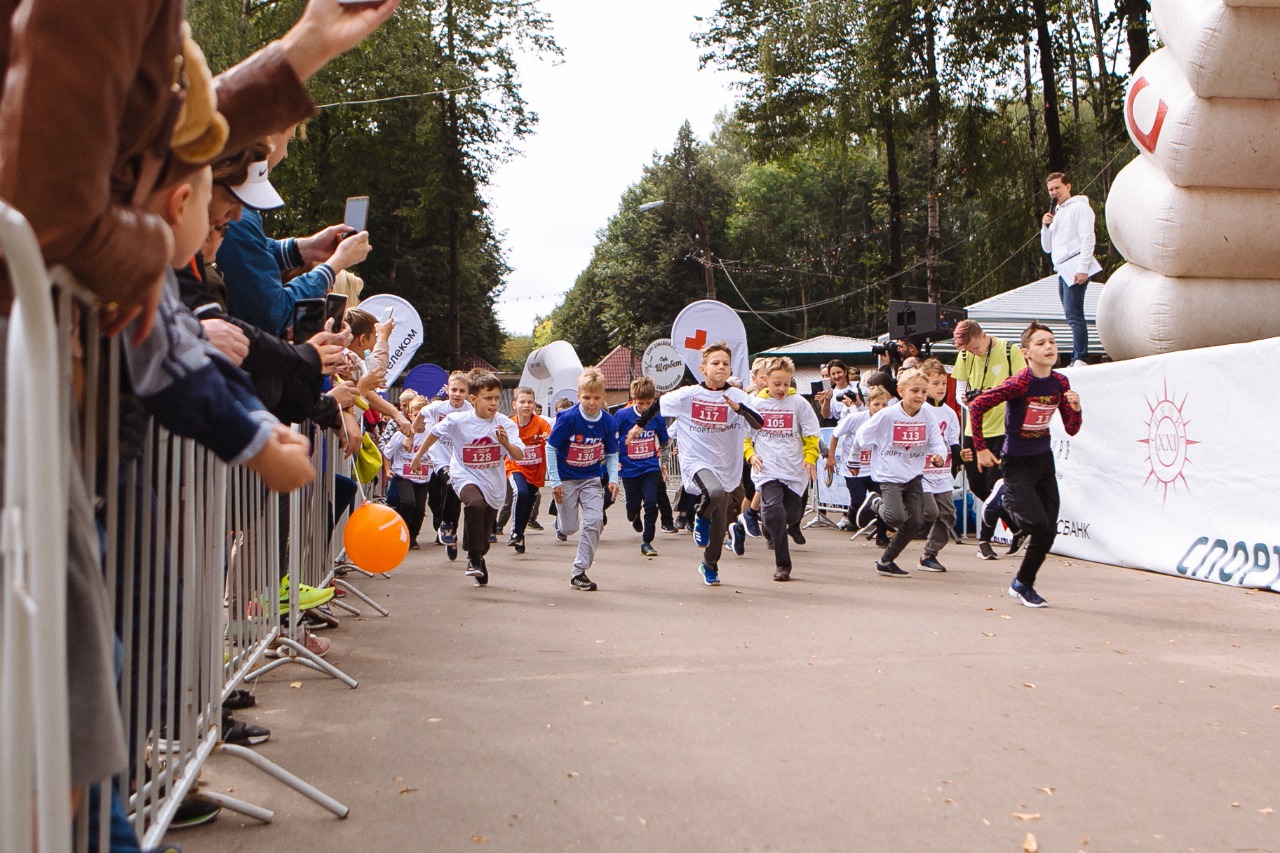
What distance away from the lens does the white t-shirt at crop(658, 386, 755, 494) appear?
1056 cm

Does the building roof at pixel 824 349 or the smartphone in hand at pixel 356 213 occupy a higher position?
the building roof at pixel 824 349

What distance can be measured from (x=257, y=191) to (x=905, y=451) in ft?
27.3

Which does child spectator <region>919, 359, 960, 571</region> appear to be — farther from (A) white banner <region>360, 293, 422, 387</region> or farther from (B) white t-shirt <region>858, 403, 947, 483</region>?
(A) white banner <region>360, 293, 422, 387</region>

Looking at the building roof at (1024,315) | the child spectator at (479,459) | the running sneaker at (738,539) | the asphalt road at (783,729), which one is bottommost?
the asphalt road at (783,729)

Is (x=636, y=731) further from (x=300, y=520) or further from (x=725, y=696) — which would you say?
(x=300, y=520)

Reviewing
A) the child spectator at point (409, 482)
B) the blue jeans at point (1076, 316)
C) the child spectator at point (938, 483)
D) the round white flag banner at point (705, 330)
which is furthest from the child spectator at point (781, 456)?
the round white flag banner at point (705, 330)

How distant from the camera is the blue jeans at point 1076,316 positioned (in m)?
13.8

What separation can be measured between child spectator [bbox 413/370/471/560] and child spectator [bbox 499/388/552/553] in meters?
0.86

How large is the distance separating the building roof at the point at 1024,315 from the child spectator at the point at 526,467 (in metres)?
9.42

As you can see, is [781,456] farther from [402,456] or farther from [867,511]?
[402,456]

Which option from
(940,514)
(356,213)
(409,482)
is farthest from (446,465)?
(356,213)

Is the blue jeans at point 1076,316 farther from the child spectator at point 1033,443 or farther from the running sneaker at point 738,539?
the child spectator at point 1033,443

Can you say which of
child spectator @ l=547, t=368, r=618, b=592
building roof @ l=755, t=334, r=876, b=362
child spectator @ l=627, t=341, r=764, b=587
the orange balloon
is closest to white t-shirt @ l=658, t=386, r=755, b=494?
child spectator @ l=627, t=341, r=764, b=587

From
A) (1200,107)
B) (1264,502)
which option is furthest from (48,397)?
(1200,107)
